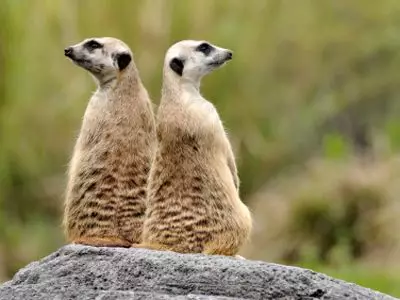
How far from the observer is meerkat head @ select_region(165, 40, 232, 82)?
4922 millimetres

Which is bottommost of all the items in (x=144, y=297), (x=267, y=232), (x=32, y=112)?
(x=144, y=297)

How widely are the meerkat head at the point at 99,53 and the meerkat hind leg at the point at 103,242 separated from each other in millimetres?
665

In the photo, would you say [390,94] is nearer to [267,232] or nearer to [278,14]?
[278,14]

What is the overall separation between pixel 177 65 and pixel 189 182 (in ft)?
1.47

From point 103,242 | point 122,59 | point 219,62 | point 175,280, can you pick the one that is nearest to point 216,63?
point 219,62

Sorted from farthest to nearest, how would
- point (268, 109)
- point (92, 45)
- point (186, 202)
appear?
point (268, 109), point (92, 45), point (186, 202)

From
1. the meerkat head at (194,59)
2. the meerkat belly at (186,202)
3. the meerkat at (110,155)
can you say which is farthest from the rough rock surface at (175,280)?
the meerkat head at (194,59)

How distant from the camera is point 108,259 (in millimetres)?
4484

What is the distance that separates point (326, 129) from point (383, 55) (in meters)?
1.03

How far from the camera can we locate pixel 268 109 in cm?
1343

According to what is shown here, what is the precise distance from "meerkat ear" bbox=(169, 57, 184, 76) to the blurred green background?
5.29m

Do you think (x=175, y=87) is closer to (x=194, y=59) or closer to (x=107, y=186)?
(x=194, y=59)

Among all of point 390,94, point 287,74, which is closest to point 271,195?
point 287,74

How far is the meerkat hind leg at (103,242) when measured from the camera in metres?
4.84
